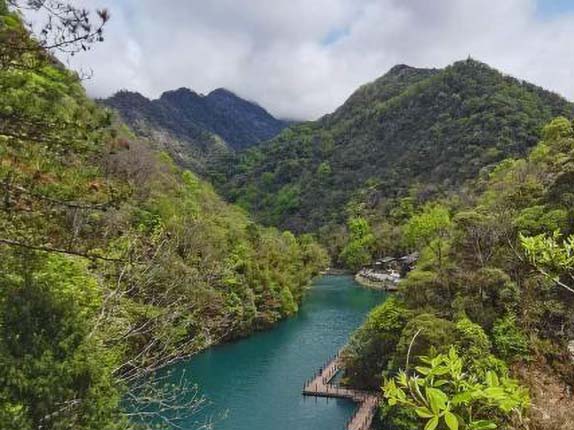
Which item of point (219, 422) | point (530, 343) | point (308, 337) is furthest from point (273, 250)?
point (530, 343)

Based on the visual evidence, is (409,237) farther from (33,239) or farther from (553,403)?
(33,239)

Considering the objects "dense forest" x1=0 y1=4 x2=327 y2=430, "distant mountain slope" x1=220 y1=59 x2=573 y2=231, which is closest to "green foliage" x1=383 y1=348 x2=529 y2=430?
"dense forest" x1=0 y1=4 x2=327 y2=430

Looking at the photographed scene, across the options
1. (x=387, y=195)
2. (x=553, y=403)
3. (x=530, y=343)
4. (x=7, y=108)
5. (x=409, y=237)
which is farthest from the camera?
(x=387, y=195)

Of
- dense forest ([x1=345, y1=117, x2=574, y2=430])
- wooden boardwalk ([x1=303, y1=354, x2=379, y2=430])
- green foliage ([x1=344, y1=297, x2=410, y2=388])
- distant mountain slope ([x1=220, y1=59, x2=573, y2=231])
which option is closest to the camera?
dense forest ([x1=345, y1=117, x2=574, y2=430])

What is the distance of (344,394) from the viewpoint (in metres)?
21.0

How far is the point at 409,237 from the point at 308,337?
2843cm

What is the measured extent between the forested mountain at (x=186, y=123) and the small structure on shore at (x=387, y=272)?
A: 51167 mm

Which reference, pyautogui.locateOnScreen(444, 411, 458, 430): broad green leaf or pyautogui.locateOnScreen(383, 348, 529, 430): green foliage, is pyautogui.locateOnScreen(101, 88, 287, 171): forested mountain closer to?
pyautogui.locateOnScreen(383, 348, 529, 430): green foliage

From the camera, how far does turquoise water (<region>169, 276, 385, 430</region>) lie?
762 inches

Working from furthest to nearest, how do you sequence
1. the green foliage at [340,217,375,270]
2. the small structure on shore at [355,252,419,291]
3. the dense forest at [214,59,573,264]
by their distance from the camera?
the dense forest at [214,59,573,264], the green foliage at [340,217,375,270], the small structure on shore at [355,252,419,291]

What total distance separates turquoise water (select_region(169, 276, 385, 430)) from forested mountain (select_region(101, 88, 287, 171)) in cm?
6190

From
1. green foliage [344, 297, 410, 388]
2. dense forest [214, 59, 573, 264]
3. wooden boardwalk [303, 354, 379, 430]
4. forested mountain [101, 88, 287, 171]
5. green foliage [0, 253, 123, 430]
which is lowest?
wooden boardwalk [303, 354, 379, 430]

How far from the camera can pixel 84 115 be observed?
5297 mm

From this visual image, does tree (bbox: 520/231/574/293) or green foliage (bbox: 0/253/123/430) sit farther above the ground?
tree (bbox: 520/231/574/293)
